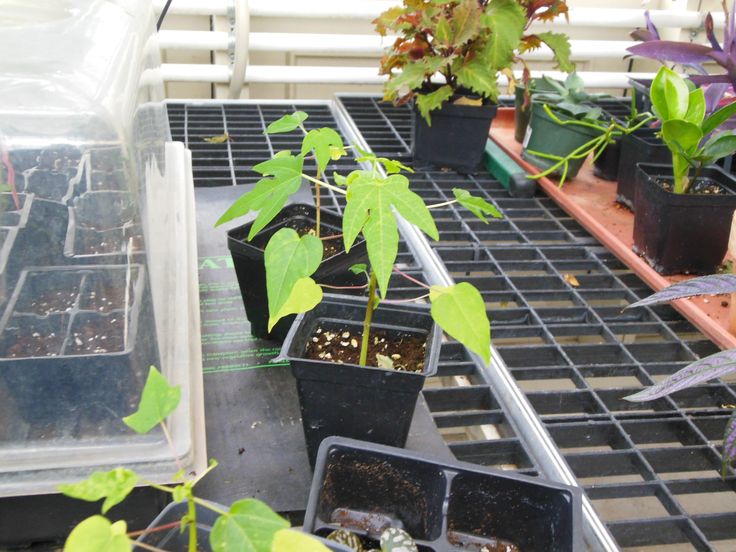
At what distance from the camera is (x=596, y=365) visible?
1.22 metres

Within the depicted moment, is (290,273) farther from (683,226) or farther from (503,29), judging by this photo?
(503,29)

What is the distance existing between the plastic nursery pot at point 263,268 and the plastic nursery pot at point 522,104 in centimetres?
98

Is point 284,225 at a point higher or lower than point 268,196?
lower

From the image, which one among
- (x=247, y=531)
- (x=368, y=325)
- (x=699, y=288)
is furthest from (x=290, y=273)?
(x=699, y=288)

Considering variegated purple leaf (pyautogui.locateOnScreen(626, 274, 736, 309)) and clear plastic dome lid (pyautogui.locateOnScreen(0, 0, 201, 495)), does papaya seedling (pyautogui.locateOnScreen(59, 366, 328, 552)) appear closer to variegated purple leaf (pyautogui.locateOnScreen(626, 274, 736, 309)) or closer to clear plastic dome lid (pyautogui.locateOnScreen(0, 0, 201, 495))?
clear plastic dome lid (pyautogui.locateOnScreen(0, 0, 201, 495))

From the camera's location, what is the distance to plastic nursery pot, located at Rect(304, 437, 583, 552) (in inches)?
32.4

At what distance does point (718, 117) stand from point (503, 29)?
644 millimetres

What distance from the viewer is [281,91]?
9.29ft

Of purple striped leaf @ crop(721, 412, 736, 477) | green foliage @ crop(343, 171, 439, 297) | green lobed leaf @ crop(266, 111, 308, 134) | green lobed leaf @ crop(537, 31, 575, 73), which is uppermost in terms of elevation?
green lobed leaf @ crop(537, 31, 575, 73)

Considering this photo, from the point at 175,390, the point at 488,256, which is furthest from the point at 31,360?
the point at 488,256

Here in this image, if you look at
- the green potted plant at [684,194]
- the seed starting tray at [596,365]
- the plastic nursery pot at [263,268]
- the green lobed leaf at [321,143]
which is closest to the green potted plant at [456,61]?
the seed starting tray at [596,365]

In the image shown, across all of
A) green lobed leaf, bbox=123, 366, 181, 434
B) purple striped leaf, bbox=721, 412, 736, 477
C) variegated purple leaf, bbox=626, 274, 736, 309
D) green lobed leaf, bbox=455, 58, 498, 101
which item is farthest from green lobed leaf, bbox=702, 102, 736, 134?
green lobed leaf, bbox=123, 366, 181, 434

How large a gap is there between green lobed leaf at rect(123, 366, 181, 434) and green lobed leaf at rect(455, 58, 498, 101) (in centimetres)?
139

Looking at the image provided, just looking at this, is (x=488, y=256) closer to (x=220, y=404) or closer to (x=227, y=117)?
(x=220, y=404)
